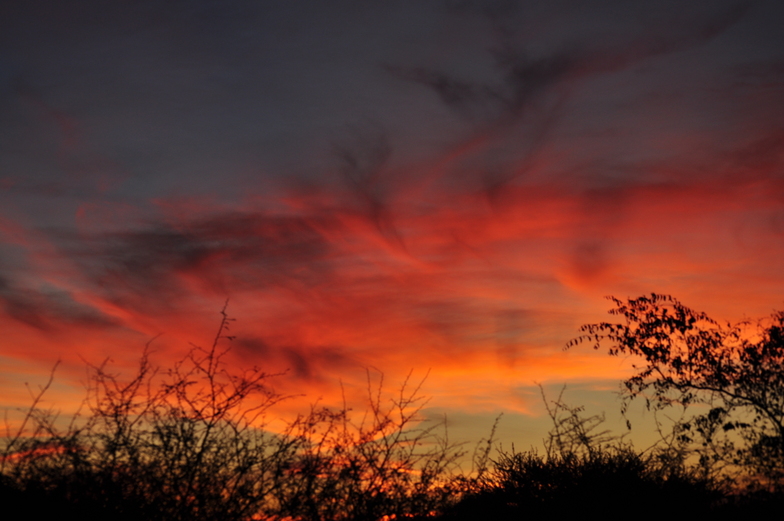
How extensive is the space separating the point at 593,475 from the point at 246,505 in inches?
393

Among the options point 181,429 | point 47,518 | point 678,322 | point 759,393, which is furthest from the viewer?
point 678,322

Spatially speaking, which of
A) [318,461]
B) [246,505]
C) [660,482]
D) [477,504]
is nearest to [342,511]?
[318,461]

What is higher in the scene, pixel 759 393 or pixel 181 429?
pixel 759 393

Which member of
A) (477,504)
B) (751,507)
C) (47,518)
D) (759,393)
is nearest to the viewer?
(47,518)

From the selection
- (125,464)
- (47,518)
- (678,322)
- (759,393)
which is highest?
(678,322)

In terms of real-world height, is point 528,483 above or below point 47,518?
above

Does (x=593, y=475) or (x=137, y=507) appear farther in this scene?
(x=593, y=475)

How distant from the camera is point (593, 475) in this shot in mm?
16531

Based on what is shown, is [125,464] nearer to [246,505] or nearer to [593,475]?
[246,505]

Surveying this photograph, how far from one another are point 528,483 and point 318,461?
8.66 m

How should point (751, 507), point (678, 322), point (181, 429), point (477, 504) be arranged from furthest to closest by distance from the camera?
point (678, 322) → point (477, 504) → point (751, 507) → point (181, 429)

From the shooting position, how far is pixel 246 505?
974 centimetres

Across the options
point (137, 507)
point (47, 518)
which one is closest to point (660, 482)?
point (137, 507)

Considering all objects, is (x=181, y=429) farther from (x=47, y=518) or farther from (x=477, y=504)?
(x=477, y=504)
